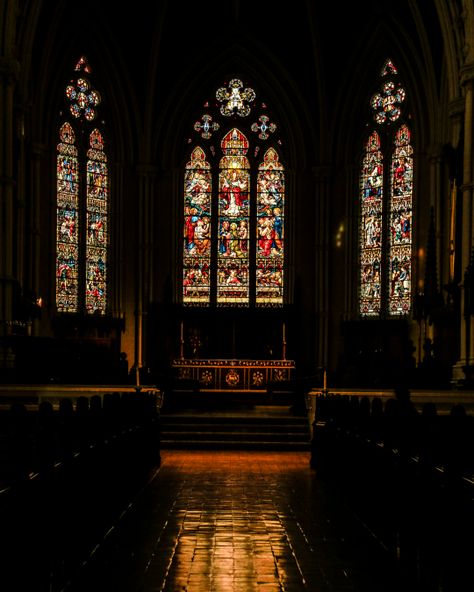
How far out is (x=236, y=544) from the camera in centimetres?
790

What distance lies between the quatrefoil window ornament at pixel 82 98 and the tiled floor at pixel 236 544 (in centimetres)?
1820

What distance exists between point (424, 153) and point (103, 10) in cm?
1003

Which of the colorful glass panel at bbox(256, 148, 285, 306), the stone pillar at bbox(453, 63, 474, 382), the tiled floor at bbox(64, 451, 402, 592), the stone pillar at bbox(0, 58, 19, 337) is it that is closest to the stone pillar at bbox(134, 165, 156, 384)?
the colorful glass panel at bbox(256, 148, 285, 306)

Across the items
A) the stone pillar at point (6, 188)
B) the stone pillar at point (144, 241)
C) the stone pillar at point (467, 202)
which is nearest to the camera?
the stone pillar at point (467, 202)

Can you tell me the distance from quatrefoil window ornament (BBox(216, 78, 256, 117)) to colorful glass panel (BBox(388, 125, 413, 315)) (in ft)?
15.6

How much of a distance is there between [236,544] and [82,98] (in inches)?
885

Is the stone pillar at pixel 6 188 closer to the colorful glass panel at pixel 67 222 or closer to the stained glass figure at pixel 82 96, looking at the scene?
the colorful glass panel at pixel 67 222

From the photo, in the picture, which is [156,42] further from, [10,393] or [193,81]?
Answer: [10,393]

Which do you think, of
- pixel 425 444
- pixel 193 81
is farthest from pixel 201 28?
A: pixel 425 444

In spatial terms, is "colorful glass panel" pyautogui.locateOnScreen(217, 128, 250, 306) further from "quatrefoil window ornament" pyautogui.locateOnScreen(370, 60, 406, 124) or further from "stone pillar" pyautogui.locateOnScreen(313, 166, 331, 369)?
"quatrefoil window ornament" pyautogui.locateOnScreen(370, 60, 406, 124)

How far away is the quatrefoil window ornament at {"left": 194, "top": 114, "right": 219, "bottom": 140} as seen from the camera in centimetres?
2997

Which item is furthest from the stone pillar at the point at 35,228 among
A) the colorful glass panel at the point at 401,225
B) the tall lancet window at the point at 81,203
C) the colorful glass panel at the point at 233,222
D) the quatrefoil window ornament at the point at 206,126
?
the colorful glass panel at the point at 401,225

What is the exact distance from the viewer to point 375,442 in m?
9.03

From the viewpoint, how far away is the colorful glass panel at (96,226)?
2834 cm
